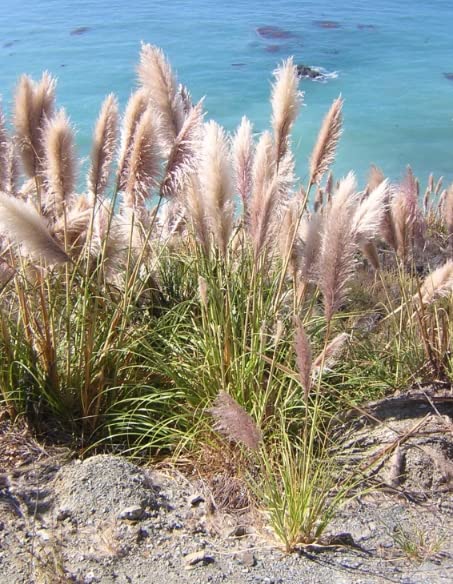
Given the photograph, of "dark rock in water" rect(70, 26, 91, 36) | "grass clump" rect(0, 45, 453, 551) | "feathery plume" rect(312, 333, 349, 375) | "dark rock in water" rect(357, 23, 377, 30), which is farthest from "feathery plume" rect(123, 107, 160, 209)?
"dark rock in water" rect(357, 23, 377, 30)

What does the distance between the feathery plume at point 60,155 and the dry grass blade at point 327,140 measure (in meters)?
0.92

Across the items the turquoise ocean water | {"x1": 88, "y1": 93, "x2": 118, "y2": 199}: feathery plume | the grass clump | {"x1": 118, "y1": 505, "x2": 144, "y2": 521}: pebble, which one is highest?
{"x1": 88, "y1": 93, "x2": 118, "y2": 199}: feathery plume

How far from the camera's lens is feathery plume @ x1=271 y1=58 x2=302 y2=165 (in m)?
2.91

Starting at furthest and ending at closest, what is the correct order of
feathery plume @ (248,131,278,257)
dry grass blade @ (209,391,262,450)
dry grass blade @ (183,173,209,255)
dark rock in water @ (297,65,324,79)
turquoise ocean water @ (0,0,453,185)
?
dark rock in water @ (297,65,324,79), turquoise ocean water @ (0,0,453,185), dry grass blade @ (183,173,209,255), feathery plume @ (248,131,278,257), dry grass blade @ (209,391,262,450)

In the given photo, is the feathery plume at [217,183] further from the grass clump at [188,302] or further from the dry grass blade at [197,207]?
the dry grass blade at [197,207]

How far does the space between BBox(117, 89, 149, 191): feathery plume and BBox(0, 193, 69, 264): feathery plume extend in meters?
0.57

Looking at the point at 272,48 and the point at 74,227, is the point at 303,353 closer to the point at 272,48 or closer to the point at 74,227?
the point at 74,227

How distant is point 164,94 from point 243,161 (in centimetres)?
46

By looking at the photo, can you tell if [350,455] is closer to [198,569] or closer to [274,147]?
[198,569]

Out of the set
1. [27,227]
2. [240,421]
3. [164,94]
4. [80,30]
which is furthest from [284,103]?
[80,30]

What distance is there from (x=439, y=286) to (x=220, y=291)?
88 centimetres

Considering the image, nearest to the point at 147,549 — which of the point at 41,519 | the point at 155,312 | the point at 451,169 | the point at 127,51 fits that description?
the point at 41,519

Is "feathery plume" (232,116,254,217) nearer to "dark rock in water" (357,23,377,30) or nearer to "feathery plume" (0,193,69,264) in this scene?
"feathery plume" (0,193,69,264)

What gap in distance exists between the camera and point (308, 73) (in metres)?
15.0
